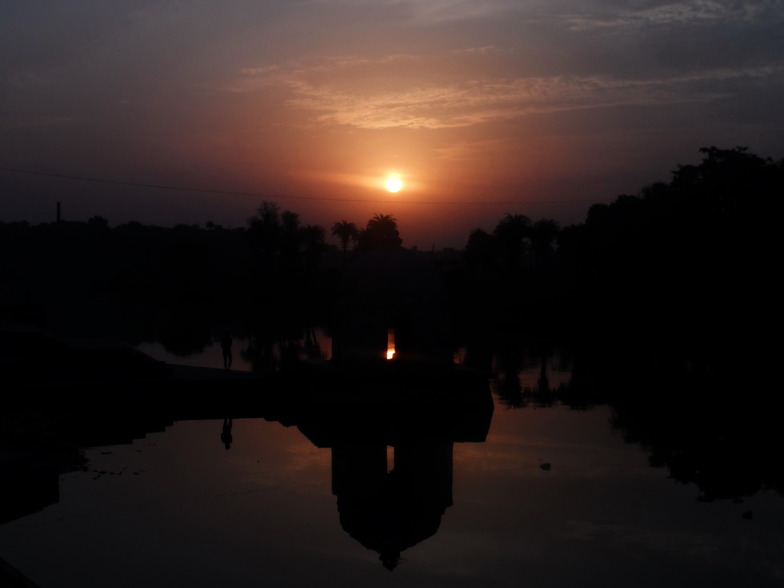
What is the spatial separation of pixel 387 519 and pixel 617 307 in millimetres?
44338

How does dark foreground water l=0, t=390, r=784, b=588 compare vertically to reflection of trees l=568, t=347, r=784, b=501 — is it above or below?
above

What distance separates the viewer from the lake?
467 inches

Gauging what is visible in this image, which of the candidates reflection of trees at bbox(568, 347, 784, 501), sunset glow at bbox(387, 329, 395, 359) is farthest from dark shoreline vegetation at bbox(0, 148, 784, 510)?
sunset glow at bbox(387, 329, 395, 359)

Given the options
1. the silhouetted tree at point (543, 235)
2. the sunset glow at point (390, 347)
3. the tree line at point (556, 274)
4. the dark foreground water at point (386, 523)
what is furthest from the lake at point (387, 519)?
the silhouetted tree at point (543, 235)

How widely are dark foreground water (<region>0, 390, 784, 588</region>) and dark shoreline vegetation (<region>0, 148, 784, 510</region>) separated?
2020 millimetres

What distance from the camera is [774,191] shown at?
1948 inches

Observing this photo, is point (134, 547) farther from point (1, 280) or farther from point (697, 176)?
point (1, 280)

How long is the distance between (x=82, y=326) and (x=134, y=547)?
1793 inches

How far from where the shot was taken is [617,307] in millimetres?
56312

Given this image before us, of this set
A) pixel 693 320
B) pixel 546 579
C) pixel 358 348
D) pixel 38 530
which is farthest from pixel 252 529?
pixel 693 320

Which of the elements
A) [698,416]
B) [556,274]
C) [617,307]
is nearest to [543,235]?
[556,274]

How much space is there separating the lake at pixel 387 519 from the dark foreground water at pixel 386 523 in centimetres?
4

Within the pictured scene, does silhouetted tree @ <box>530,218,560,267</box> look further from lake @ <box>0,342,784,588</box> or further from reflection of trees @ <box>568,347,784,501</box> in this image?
lake @ <box>0,342,784,588</box>

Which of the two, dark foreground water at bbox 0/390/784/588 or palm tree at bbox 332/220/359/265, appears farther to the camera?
palm tree at bbox 332/220/359/265
